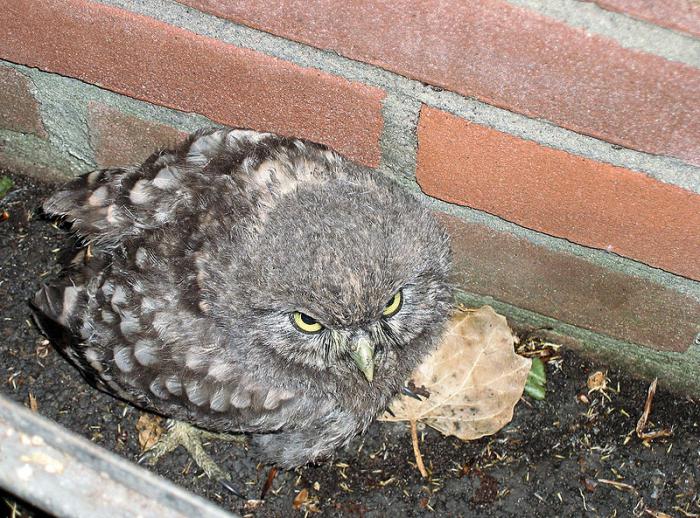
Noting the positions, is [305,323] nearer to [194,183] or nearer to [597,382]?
[194,183]

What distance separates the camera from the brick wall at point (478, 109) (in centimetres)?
147

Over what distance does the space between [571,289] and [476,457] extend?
20.7 inches

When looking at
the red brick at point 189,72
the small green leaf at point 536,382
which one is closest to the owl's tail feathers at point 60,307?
Result: the red brick at point 189,72

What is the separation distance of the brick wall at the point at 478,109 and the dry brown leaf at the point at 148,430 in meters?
0.73

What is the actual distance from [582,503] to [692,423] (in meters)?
0.41

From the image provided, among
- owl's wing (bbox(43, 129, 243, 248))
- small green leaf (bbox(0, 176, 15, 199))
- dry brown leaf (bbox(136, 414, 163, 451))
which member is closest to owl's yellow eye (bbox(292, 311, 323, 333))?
owl's wing (bbox(43, 129, 243, 248))

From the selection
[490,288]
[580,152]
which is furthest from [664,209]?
[490,288]

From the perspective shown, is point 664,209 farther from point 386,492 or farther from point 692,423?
point 386,492

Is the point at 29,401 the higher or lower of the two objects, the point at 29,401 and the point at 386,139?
the lower

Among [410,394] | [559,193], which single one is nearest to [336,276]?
[559,193]

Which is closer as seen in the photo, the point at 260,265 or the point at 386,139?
the point at 260,265

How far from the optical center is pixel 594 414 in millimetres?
2223

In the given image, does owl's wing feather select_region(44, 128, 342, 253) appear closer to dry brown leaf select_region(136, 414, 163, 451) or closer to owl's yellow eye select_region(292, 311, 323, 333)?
owl's yellow eye select_region(292, 311, 323, 333)

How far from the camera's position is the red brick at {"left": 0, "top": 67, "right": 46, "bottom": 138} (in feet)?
6.89
